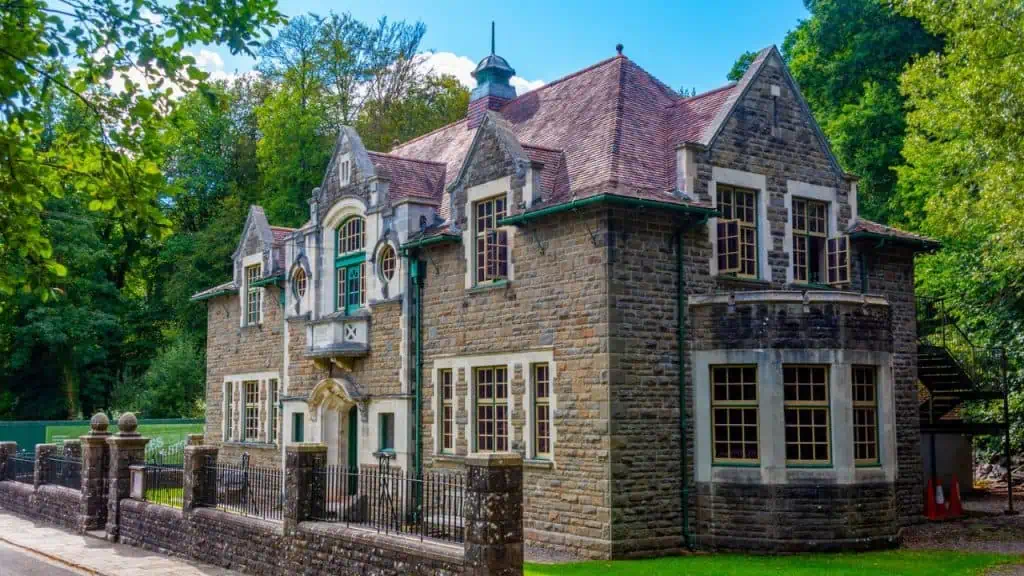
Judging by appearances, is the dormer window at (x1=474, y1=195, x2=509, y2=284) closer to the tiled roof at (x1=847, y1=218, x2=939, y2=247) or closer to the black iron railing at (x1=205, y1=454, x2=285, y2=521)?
the black iron railing at (x1=205, y1=454, x2=285, y2=521)

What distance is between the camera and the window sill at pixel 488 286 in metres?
19.0

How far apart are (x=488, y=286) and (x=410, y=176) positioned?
4744 mm

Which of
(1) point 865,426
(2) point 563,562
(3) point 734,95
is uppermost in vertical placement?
(3) point 734,95

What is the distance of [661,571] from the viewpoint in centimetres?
1474

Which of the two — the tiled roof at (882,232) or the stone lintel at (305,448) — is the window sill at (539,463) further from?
the tiled roof at (882,232)

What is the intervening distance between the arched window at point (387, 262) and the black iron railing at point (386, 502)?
7.04 metres

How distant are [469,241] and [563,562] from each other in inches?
268

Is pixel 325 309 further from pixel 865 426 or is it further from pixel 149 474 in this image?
pixel 865 426

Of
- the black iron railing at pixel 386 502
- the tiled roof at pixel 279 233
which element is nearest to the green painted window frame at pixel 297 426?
the tiled roof at pixel 279 233

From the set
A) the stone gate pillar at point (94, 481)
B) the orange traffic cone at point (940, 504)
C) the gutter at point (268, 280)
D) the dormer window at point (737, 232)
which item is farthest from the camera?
the gutter at point (268, 280)

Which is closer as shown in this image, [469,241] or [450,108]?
[469,241]

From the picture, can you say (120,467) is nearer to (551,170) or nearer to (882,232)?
(551,170)

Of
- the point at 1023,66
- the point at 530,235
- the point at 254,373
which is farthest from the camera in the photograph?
the point at 254,373

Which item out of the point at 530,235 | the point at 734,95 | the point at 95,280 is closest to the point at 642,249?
the point at 530,235
